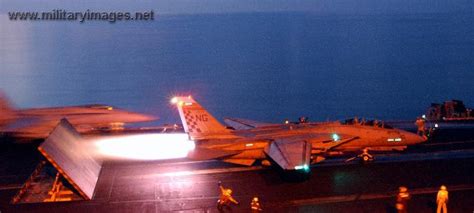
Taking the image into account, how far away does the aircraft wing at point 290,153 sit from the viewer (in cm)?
1964

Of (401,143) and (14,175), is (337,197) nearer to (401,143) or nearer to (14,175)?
(401,143)

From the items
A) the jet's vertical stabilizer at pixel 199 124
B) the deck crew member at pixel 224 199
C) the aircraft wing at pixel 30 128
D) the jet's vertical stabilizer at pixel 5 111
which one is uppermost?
the jet's vertical stabilizer at pixel 5 111

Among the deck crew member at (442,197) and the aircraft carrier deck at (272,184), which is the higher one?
the aircraft carrier deck at (272,184)

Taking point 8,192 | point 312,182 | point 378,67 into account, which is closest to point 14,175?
point 8,192

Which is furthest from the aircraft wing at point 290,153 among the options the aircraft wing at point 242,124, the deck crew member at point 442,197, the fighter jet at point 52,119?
the fighter jet at point 52,119

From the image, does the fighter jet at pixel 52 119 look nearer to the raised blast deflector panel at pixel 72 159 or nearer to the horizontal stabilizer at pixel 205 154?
the raised blast deflector panel at pixel 72 159

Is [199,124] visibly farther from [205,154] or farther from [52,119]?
[52,119]

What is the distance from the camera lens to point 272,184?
1984 centimetres

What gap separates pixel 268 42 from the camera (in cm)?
16538

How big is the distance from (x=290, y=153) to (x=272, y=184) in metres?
1.48

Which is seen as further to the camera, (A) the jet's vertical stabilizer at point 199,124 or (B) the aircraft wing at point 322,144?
(A) the jet's vertical stabilizer at point 199,124

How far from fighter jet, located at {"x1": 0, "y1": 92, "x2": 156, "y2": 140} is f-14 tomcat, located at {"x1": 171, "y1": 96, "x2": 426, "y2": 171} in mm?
9669

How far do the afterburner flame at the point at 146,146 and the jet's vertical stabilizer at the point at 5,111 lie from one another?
267 inches

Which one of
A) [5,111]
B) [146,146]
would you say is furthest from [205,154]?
[5,111]
